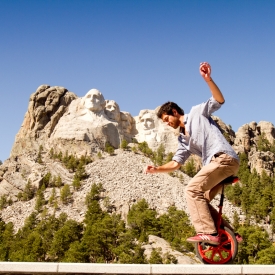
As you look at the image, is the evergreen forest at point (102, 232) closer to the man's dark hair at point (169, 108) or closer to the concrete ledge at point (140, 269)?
the man's dark hair at point (169, 108)

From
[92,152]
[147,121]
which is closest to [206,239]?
[92,152]

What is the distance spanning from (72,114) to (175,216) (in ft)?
115

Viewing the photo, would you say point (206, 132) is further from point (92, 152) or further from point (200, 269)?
point (92, 152)

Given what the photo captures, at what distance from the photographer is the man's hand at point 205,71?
5.77 meters

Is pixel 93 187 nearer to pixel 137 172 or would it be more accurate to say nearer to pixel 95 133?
pixel 137 172

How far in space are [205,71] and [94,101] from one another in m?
70.0

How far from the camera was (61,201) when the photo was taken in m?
59.4

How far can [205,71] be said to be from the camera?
19.0 ft

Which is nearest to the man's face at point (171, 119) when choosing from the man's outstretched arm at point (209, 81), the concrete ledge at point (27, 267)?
the man's outstretched arm at point (209, 81)

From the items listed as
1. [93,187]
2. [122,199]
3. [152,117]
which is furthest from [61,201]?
[152,117]

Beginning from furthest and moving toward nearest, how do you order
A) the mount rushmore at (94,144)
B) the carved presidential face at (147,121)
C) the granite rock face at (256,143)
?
the granite rock face at (256,143) < the carved presidential face at (147,121) < the mount rushmore at (94,144)

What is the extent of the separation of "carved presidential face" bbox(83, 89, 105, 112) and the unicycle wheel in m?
69.8

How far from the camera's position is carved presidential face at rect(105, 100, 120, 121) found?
3095 inches

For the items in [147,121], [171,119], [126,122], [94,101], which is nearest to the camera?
[171,119]
